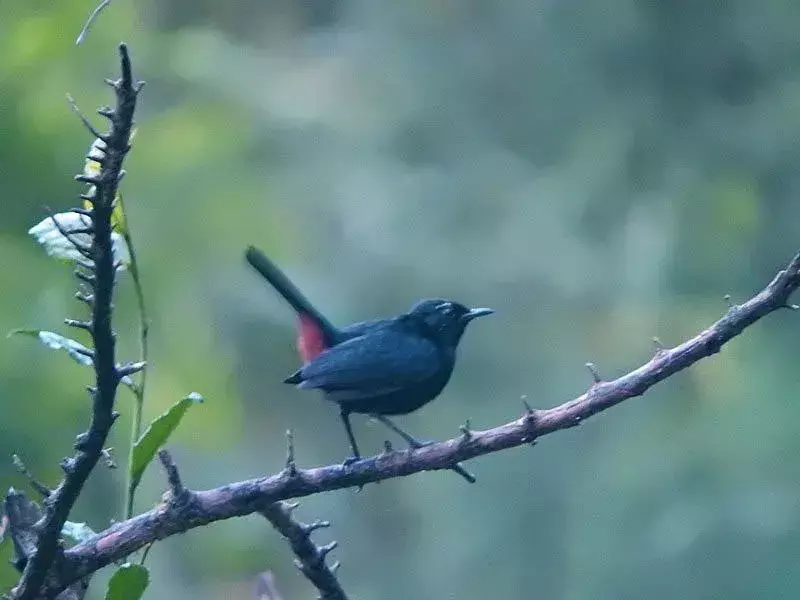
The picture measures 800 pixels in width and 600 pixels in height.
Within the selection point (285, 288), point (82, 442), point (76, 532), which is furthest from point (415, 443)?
point (82, 442)

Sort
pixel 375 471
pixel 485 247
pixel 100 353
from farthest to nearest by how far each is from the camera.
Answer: pixel 485 247
pixel 375 471
pixel 100 353

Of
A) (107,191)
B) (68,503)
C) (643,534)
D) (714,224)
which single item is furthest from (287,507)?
(714,224)

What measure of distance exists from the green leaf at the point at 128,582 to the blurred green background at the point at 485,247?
3.65m

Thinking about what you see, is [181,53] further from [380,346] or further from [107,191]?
[107,191]

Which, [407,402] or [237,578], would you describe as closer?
[407,402]

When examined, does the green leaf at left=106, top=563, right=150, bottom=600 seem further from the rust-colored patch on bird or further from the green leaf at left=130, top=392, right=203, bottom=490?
the rust-colored patch on bird

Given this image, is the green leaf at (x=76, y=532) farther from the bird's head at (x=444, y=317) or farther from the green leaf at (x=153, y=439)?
the bird's head at (x=444, y=317)

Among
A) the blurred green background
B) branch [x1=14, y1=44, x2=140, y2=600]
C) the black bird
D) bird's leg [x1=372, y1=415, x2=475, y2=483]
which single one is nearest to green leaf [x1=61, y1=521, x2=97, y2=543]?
branch [x1=14, y1=44, x2=140, y2=600]

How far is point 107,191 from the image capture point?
1.10 meters

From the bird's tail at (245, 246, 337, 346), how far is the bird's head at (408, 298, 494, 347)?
7.7 inches

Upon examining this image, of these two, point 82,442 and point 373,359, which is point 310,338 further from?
point 82,442

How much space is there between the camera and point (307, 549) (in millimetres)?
1716

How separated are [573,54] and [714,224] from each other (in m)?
1.18

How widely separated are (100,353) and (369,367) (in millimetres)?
1170
